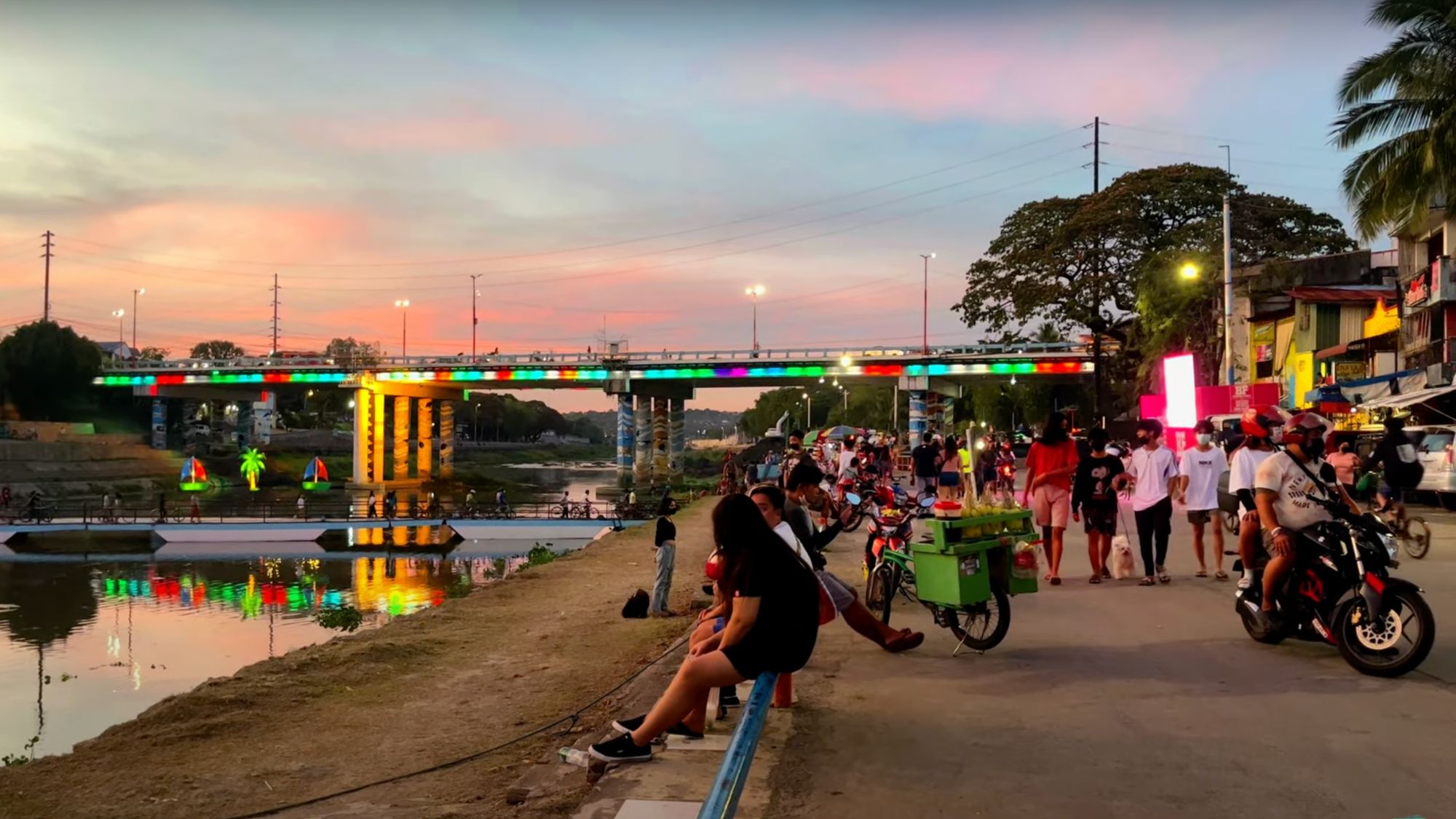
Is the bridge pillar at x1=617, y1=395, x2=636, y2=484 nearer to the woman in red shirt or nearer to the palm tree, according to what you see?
the palm tree

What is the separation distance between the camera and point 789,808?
4629 millimetres

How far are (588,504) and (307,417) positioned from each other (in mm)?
105330

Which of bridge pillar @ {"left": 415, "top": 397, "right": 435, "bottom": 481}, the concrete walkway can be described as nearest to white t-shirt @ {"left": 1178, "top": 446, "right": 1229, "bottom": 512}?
the concrete walkway

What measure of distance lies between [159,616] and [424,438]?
62.9 metres

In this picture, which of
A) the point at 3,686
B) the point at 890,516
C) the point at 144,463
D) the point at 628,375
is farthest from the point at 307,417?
the point at 890,516

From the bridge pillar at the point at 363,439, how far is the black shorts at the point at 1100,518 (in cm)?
7015

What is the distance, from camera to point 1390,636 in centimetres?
670

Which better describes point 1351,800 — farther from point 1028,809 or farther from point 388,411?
point 388,411

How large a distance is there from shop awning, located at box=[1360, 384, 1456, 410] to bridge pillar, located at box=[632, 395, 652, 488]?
52.7m

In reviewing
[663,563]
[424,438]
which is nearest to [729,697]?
[663,563]

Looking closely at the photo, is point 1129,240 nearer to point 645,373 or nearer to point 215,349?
point 645,373

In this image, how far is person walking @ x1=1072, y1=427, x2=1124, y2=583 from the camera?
11.0 metres

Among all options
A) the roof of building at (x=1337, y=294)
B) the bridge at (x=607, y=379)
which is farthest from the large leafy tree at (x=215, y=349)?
the roof of building at (x=1337, y=294)

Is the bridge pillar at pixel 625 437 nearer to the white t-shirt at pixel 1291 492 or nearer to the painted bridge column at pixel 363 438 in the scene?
the painted bridge column at pixel 363 438
